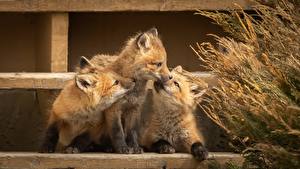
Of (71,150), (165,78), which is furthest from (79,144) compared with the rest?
(165,78)

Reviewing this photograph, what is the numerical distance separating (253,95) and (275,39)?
0.65m

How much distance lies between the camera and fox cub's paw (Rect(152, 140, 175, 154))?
8.36 m

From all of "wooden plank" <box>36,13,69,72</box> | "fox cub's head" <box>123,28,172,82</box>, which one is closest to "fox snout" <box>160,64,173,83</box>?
"fox cub's head" <box>123,28,172,82</box>

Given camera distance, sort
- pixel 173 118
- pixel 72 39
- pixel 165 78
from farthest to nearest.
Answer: pixel 72 39
pixel 173 118
pixel 165 78

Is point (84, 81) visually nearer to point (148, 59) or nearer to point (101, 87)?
point (101, 87)

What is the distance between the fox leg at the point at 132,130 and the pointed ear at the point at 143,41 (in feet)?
2.00

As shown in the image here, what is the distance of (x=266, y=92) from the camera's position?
6602 millimetres

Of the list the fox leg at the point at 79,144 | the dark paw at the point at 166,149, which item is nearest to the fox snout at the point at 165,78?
the dark paw at the point at 166,149

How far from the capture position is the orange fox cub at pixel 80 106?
26.7ft

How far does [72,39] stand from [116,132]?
1.78m

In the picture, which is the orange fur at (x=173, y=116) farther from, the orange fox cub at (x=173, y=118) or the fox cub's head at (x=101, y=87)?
the fox cub's head at (x=101, y=87)

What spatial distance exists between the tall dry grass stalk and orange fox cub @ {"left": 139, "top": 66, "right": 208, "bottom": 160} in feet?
2.72

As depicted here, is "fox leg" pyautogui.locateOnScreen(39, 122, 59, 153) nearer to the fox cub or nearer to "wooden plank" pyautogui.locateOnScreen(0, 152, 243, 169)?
"wooden plank" pyautogui.locateOnScreen(0, 152, 243, 169)

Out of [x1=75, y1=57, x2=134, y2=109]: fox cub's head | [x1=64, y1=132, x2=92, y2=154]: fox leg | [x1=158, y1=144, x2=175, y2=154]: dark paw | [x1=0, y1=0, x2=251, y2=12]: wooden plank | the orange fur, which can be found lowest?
[x1=158, y1=144, x2=175, y2=154]: dark paw
